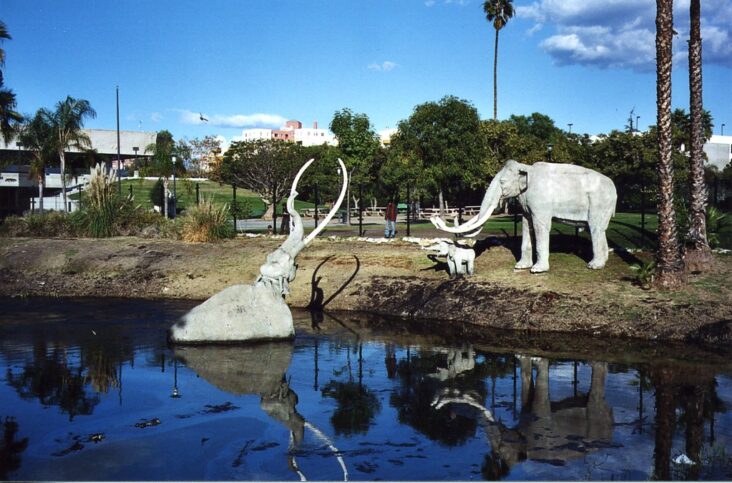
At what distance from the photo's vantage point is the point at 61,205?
199 ft

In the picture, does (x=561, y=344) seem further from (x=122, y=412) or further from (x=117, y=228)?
(x=117, y=228)

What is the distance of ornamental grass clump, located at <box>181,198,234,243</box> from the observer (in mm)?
22969

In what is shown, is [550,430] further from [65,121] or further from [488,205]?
[65,121]

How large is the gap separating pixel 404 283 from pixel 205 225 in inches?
315

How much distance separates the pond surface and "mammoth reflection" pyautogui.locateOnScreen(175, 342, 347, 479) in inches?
1.4

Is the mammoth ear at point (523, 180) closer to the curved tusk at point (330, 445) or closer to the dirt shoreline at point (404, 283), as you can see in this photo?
the dirt shoreline at point (404, 283)

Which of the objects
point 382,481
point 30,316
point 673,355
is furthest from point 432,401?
point 30,316

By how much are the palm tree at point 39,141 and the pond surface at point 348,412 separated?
4258 centimetres

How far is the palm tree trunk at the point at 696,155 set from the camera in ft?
55.3

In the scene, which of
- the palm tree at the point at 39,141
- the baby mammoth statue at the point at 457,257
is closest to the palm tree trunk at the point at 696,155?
the baby mammoth statue at the point at 457,257

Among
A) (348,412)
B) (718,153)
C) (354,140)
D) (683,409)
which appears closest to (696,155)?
(683,409)

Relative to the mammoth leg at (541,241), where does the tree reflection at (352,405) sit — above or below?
below

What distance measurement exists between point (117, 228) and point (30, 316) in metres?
8.63

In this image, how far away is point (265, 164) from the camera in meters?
63.8
